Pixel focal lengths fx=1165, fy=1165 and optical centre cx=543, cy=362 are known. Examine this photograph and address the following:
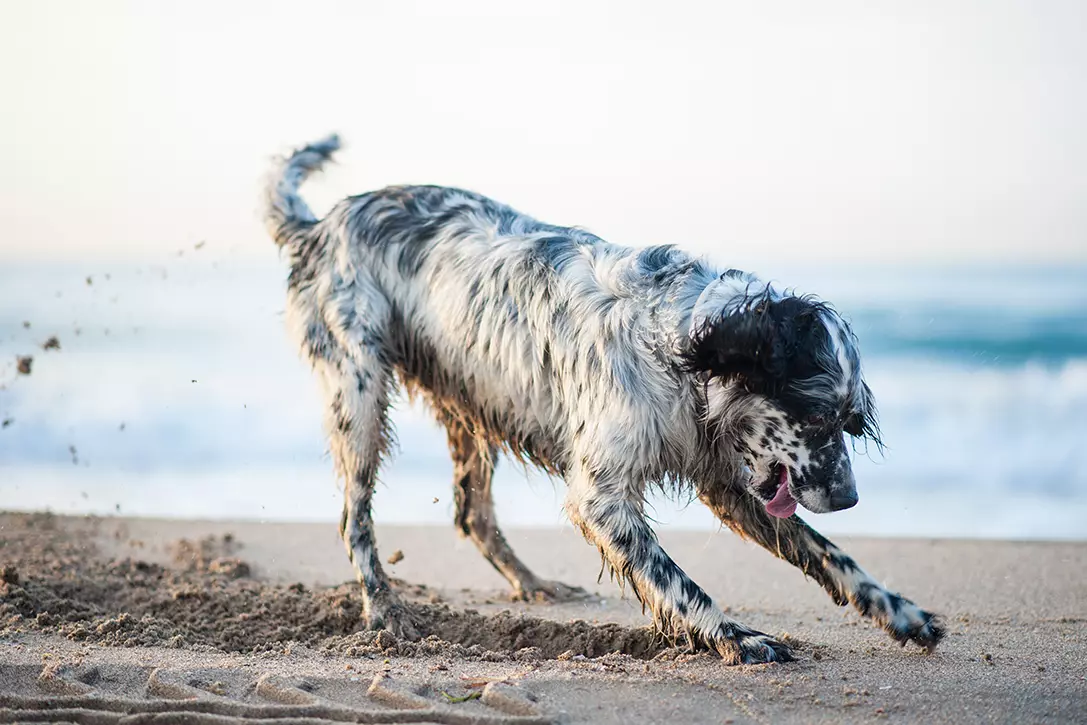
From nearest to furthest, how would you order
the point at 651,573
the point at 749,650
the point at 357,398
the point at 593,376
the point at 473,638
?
the point at 749,650 → the point at 651,573 → the point at 593,376 → the point at 473,638 → the point at 357,398

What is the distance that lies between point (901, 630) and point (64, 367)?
10860mm

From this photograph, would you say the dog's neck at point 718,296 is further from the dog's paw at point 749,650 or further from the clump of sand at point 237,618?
the clump of sand at point 237,618

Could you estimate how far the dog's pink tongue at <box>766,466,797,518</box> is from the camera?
424 centimetres

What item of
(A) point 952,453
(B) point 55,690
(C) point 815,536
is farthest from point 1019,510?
(B) point 55,690

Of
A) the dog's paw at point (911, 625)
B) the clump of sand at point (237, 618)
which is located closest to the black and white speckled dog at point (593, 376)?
the dog's paw at point (911, 625)

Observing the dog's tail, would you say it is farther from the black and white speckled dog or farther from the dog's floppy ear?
the dog's floppy ear

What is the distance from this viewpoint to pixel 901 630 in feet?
14.3

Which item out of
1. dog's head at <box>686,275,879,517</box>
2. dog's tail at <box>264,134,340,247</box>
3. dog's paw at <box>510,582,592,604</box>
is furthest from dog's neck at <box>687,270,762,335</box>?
dog's tail at <box>264,134,340,247</box>

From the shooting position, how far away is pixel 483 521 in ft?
19.3

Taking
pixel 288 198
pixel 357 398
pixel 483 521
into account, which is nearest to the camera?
pixel 357 398

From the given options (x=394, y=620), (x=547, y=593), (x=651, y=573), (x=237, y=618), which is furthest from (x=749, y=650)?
(x=237, y=618)

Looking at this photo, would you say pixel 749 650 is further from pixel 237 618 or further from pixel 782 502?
pixel 237 618

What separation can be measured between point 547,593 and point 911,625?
1.97 metres

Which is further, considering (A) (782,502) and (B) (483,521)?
(B) (483,521)
